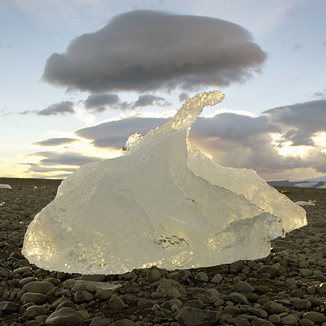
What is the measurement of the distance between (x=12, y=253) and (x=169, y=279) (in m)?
2.03

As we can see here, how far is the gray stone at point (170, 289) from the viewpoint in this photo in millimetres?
2803

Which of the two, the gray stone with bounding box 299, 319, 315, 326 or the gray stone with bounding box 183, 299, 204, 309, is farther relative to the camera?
the gray stone with bounding box 183, 299, 204, 309

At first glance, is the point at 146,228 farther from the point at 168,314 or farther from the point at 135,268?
the point at 168,314

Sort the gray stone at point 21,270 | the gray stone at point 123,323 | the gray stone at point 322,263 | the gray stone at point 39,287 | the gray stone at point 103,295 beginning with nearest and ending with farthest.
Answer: the gray stone at point 123,323 < the gray stone at point 103,295 < the gray stone at point 39,287 < the gray stone at point 21,270 < the gray stone at point 322,263

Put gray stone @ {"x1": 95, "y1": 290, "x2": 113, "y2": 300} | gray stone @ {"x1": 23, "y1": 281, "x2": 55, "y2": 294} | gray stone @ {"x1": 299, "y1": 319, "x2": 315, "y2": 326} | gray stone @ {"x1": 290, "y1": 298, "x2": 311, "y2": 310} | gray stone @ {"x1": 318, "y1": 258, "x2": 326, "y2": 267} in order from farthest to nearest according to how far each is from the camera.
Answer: gray stone @ {"x1": 318, "y1": 258, "x2": 326, "y2": 267} → gray stone @ {"x1": 23, "y1": 281, "x2": 55, "y2": 294} → gray stone @ {"x1": 95, "y1": 290, "x2": 113, "y2": 300} → gray stone @ {"x1": 290, "y1": 298, "x2": 311, "y2": 310} → gray stone @ {"x1": 299, "y1": 319, "x2": 315, "y2": 326}

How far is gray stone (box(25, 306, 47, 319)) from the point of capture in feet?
8.19

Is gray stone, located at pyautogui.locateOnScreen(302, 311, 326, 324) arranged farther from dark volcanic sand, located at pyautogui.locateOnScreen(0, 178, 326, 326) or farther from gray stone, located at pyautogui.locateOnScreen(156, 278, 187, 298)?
gray stone, located at pyautogui.locateOnScreen(156, 278, 187, 298)

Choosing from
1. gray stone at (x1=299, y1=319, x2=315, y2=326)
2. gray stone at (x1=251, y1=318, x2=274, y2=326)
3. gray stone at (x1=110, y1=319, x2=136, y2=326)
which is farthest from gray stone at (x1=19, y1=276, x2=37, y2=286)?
gray stone at (x1=299, y1=319, x2=315, y2=326)

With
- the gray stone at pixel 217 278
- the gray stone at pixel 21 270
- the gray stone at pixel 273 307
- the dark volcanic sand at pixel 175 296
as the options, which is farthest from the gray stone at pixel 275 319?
the gray stone at pixel 21 270

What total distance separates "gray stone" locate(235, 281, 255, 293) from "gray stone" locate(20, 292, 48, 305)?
1.63m

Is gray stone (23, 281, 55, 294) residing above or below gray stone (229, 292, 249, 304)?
above

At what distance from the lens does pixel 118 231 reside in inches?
127

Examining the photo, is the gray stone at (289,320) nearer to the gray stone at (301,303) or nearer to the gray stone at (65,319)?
the gray stone at (301,303)

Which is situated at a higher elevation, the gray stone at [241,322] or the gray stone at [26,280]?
the gray stone at [26,280]
